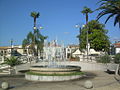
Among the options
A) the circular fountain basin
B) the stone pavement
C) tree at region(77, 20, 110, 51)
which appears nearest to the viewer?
the stone pavement

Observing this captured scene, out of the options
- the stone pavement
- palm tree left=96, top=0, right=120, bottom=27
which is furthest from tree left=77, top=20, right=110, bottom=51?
the stone pavement

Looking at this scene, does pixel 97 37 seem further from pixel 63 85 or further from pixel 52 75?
pixel 63 85

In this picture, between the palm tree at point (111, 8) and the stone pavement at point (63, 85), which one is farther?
the palm tree at point (111, 8)

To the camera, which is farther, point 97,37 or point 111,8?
point 97,37

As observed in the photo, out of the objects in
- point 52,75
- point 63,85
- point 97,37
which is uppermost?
point 97,37

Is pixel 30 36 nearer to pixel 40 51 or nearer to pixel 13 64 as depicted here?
pixel 40 51

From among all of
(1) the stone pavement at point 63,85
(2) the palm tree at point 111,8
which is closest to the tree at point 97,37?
(2) the palm tree at point 111,8

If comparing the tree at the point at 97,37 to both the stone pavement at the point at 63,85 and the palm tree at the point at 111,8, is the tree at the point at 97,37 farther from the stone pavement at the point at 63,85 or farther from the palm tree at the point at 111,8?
the stone pavement at the point at 63,85

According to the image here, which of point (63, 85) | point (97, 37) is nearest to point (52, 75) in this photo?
point (63, 85)

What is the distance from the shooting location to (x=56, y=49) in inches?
1463

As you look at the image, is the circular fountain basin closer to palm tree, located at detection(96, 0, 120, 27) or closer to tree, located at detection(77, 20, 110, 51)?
palm tree, located at detection(96, 0, 120, 27)

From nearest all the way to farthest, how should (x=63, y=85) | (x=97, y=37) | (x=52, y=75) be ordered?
1. (x=63, y=85)
2. (x=52, y=75)
3. (x=97, y=37)

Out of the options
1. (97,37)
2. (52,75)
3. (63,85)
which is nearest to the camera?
(63,85)

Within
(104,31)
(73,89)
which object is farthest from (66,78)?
(104,31)
